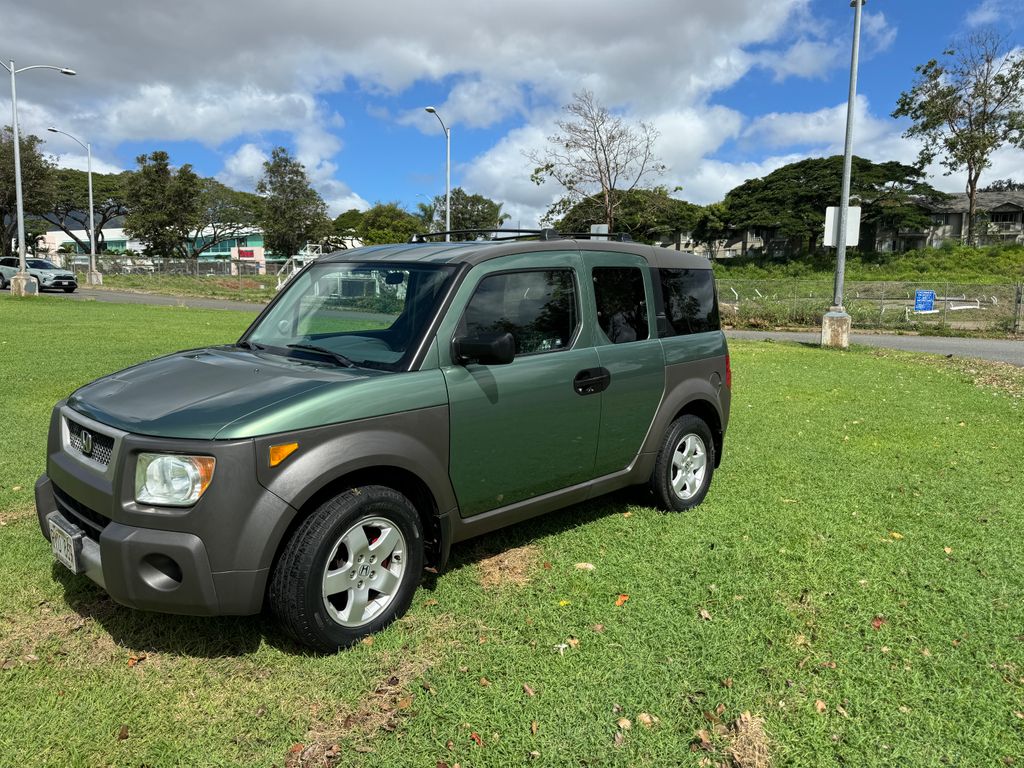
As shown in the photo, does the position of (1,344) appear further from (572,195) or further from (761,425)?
(572,195)

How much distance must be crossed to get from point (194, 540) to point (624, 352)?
103 inches

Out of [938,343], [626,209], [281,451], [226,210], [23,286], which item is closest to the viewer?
[281,451]

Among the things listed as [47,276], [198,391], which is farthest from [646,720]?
[47,276]

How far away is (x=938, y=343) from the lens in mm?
20000

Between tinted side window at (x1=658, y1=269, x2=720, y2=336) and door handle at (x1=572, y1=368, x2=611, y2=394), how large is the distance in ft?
2.78

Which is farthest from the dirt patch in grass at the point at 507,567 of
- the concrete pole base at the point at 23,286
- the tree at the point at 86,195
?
the tree at the point at 86,195

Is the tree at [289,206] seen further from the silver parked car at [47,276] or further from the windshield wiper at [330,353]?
the windshield wiper at [330,353]

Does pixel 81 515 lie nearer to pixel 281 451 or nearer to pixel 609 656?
pixel 281 451

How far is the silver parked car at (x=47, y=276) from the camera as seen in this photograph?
3266cm

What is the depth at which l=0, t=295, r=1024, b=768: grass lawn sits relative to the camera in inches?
106

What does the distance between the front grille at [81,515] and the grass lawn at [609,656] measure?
0.55 metres

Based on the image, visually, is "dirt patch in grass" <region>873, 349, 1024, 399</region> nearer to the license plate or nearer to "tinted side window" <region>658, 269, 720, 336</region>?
"tinted side window" <region>658, 269, 720, 336</region>

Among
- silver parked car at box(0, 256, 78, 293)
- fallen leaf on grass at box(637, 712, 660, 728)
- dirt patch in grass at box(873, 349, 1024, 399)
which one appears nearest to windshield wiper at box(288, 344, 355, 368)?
fallen leaf on grass at box(637, 712, 660, 728)

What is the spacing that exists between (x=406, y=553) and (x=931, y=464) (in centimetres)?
527
